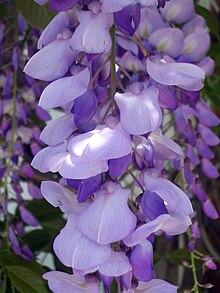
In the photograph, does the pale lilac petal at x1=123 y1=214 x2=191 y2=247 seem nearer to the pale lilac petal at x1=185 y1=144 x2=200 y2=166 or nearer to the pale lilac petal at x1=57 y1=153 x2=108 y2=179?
the pale lilac petal at x1=57 y1=153 x2=108 y2=179

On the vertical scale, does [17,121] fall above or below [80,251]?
below

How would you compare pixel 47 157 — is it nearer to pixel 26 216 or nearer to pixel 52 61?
pixel 52 61

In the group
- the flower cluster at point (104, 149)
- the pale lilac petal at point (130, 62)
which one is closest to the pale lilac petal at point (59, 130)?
the flower cluster at point (104, 149)

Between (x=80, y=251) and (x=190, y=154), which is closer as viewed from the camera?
(x=80, y=251)

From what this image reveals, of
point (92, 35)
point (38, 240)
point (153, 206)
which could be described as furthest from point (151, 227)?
point (38, 240)

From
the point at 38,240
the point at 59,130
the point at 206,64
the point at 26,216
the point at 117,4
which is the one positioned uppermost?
the point at 117,4

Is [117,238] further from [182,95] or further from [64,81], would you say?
[182,95]

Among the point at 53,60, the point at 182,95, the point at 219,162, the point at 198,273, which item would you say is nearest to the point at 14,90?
the point at 182,95
